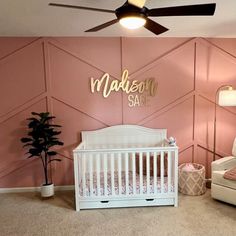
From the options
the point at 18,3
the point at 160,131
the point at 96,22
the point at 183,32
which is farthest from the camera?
the point at 160,131

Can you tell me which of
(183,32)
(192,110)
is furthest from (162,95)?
(183,32)

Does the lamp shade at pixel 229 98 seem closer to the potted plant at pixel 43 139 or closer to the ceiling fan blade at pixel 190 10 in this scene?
the ceiling fan blade at pixel 190 10

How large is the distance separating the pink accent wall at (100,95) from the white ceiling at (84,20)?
198 mm

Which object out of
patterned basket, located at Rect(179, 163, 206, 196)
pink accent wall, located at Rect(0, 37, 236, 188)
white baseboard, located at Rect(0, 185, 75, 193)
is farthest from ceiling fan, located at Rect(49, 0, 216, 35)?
white baseboard, located at Rect(0, 185, 75, 193)

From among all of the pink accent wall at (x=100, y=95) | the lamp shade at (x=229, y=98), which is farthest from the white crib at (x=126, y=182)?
the lamp shade at (x=229, y=98)

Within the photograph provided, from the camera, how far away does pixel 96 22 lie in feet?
9.68

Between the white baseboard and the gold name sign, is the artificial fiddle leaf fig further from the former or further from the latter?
the gold name sign

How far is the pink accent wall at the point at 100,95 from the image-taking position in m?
3.62

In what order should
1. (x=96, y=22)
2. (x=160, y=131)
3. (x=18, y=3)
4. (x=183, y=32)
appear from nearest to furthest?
(x=18, y=3) < (x=96, y=22) < (x=183, y=32) < (x=160, y=131)

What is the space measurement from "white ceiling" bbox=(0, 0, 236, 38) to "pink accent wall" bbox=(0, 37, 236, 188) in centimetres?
20

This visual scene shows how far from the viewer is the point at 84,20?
288 centimetres

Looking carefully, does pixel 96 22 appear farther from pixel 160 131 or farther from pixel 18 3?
pixel 160 131

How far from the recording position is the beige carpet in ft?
8.42

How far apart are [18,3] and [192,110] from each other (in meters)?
2.77
